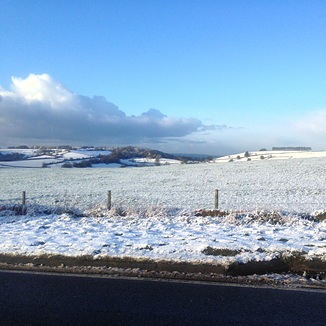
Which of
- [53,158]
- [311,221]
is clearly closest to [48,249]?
[311,221]

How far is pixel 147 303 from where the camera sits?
5352mm

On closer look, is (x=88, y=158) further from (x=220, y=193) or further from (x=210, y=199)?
(x=210, y=199)

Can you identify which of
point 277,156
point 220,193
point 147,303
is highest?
point 277,156

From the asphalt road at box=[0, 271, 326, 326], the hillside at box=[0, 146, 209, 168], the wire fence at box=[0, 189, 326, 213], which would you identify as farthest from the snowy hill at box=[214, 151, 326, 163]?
the asphalt road at box=[0, 271, 326, 326]

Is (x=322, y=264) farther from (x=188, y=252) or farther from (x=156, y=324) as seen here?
(x=156, y=324)

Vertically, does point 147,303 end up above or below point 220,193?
above

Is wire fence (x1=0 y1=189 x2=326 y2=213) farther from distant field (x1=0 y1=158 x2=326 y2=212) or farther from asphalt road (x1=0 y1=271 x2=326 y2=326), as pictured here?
asphalt road (x1=0 y1=271 x2=326 y2=326)

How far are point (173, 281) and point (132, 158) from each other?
62.2 metres

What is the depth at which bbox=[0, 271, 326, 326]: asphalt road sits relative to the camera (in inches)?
191

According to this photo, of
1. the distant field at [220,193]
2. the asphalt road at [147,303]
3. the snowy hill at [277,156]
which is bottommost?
the distant field at [220,193]

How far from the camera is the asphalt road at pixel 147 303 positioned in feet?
15.9

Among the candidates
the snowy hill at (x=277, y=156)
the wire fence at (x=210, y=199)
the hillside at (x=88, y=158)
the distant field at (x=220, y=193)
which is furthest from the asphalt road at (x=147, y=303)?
the snowy hill at (x=277, y=156)

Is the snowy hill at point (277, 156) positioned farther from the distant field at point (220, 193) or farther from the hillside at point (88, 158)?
the distant field at point (220, 193)

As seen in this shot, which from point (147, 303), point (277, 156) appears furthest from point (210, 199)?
point (277, 156)
